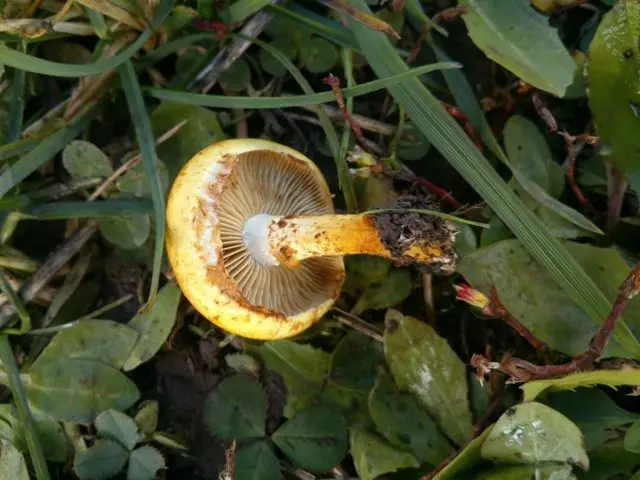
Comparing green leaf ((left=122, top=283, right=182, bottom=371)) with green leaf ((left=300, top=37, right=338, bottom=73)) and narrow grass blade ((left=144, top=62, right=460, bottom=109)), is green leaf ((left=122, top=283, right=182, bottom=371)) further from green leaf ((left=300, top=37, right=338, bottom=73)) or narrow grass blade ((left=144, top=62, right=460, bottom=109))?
green leaf ((left=300, top=37, right=338, bottom=73))

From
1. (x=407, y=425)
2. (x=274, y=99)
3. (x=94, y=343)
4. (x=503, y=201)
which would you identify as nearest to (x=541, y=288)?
(x=503, y=201)

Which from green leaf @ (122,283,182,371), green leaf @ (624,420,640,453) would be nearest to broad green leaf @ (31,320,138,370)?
green leaf @ (122,283,182,371)

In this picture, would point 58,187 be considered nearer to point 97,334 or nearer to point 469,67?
point 97,334

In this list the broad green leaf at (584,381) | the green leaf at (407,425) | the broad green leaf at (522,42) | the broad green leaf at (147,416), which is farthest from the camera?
the broad green leaf at (147,416)

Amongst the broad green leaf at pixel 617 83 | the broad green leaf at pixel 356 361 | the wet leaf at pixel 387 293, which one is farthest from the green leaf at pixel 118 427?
the broad green leaf at pixel 617 83

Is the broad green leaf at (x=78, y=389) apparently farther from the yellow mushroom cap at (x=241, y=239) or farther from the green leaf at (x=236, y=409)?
the yellow mushroom cap at (x=241, y=239)

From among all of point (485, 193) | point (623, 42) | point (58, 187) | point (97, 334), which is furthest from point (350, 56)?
point (97, 334)
